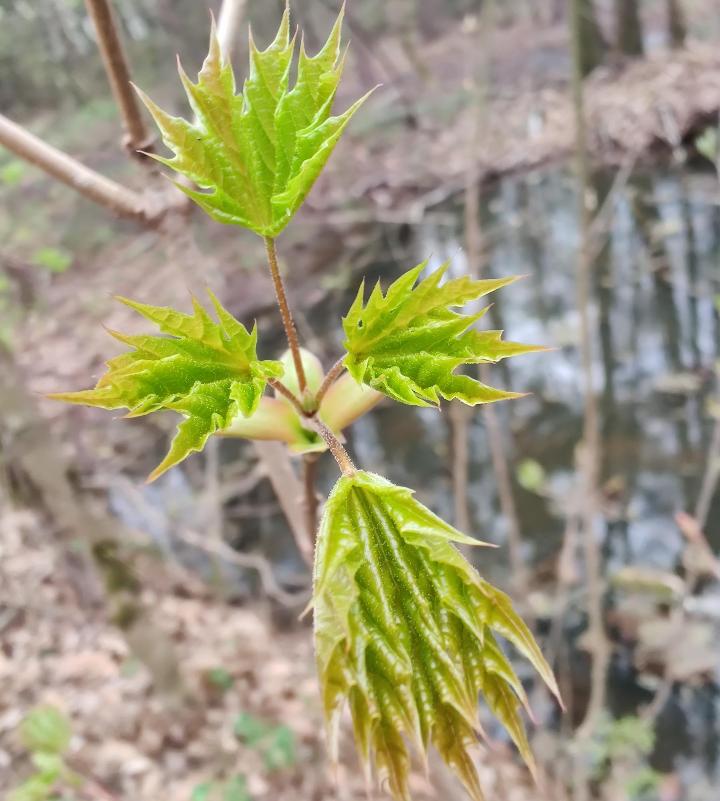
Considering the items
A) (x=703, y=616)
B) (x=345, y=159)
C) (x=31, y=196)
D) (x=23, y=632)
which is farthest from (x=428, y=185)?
(x=23, y=632)

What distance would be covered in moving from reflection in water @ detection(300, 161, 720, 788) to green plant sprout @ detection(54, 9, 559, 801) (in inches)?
143

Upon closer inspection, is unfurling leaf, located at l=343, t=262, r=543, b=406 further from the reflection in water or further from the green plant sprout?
the reflection in water

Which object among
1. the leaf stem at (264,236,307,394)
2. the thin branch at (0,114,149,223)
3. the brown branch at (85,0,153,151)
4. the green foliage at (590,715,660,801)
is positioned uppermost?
the brown branch at (85,0,153,151)

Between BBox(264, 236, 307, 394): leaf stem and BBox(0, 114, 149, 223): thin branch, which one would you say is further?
BBox(0, 114, 149, 223): thin branch

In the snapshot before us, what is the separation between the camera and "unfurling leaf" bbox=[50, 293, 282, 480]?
534 mm

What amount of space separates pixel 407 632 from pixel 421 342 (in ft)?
0.80

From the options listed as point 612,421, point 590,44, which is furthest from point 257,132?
point 590,44

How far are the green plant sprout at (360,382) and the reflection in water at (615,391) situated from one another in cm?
363

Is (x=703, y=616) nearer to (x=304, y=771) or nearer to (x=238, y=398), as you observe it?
(x=304, y=771)

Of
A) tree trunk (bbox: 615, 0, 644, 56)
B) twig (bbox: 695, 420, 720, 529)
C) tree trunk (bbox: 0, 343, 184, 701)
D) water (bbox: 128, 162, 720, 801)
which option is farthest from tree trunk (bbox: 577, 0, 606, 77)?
tree trunk (bbox: 0, 343, 184, 701)

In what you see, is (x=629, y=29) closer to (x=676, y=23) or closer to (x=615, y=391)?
(x=676, y=23)

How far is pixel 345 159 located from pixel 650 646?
8472 millimetres

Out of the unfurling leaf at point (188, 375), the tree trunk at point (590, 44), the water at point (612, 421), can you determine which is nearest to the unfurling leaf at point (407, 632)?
the unfurling leaf at point (188, 375)

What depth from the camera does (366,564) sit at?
0.55m
